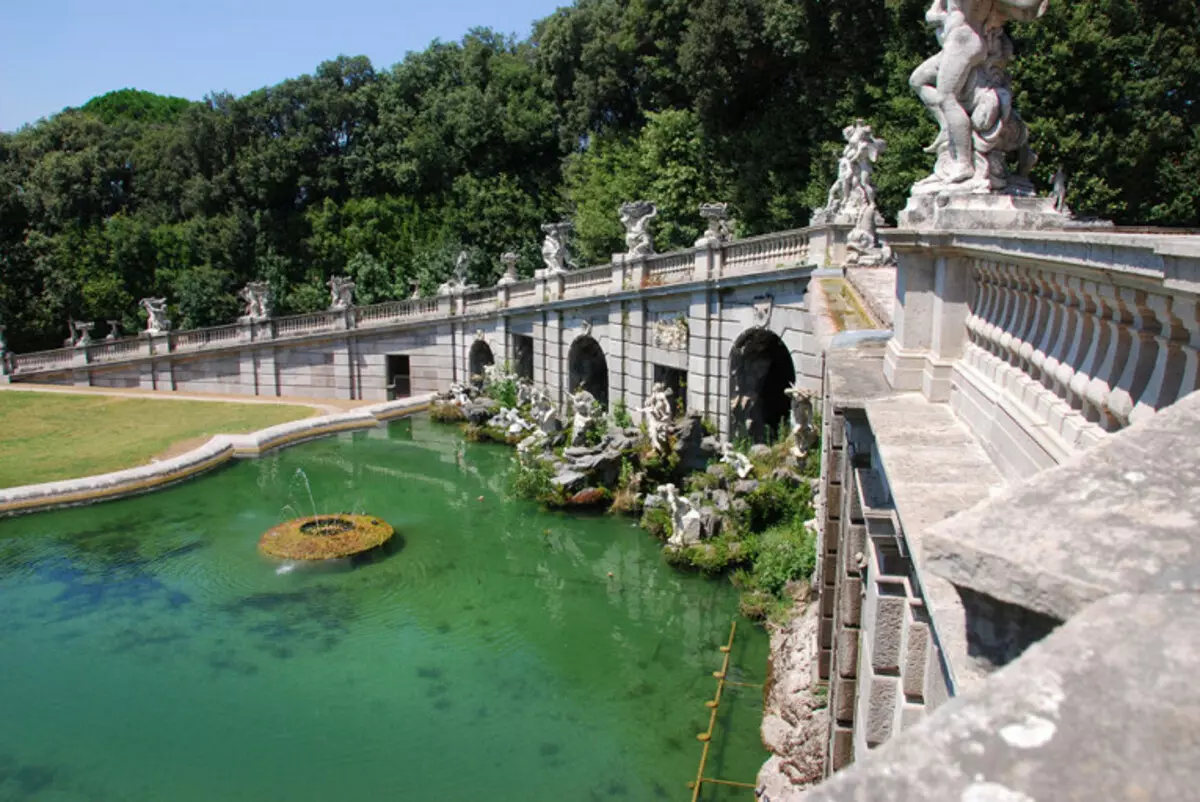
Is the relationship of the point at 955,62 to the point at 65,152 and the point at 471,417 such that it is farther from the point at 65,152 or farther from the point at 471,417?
the point at 65,152

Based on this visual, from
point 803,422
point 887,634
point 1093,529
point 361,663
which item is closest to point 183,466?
point 361,663

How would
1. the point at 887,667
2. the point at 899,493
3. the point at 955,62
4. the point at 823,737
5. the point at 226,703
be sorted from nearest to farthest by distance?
the point at 899,493 < the point at 887,667 < the point at 955,62 < the point at 823,737 < the point at 226,703

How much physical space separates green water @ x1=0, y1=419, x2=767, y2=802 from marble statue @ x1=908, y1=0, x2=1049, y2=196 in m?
7.56

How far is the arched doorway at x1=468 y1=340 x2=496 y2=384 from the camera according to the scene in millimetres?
31464

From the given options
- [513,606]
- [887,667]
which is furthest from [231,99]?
[887,667]

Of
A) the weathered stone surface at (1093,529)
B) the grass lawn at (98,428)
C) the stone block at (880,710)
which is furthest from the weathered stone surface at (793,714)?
the grass lawn at (98,428)

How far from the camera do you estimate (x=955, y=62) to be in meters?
6.17

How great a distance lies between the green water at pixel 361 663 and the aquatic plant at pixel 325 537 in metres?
0.48

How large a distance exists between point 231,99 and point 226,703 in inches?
1405

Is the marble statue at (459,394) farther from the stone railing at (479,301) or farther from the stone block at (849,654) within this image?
the stone block at (849,654)

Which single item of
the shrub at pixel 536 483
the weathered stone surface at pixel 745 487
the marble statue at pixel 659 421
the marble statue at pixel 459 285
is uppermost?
the marble statue at pixel 459 285

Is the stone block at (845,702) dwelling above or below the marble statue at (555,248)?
below

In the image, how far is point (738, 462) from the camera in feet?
60.0

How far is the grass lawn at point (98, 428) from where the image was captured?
22.4m
